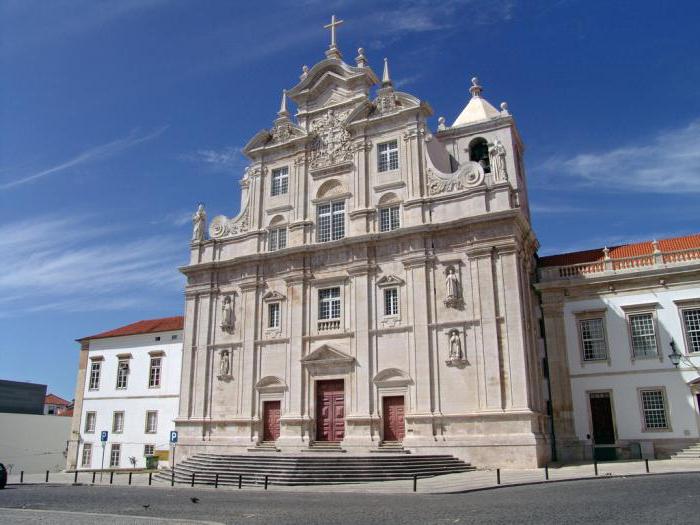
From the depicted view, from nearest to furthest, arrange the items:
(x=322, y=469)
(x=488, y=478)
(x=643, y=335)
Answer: (x=488, y=478) → (x=322, y=469) → (x=643, y=335)

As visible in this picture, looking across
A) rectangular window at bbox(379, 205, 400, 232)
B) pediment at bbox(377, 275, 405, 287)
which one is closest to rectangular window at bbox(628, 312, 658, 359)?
pediment at bbox(377, 275, 405, 287)

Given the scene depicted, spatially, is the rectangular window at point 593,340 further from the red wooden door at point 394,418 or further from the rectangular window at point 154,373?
the rectangular window at point 154,373

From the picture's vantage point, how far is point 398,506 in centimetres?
1497

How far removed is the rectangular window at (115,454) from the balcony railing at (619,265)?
27704 millimetres

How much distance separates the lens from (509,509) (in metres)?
13.5

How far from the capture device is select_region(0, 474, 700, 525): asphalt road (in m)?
12.4

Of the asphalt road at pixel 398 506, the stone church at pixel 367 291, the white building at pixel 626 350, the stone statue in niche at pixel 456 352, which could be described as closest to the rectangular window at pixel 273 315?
the stone church at pixel 367 291

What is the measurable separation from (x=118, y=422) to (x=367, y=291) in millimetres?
20501

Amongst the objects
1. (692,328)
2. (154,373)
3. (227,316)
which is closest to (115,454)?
(154,373)

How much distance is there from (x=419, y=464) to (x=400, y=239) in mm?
10545

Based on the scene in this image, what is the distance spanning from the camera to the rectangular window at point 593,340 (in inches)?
1137

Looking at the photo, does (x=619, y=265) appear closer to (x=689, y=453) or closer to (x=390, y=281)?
(x=689, y=453)

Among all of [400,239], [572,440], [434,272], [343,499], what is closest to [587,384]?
[572,440]

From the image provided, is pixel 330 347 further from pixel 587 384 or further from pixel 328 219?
pixel 587 384
